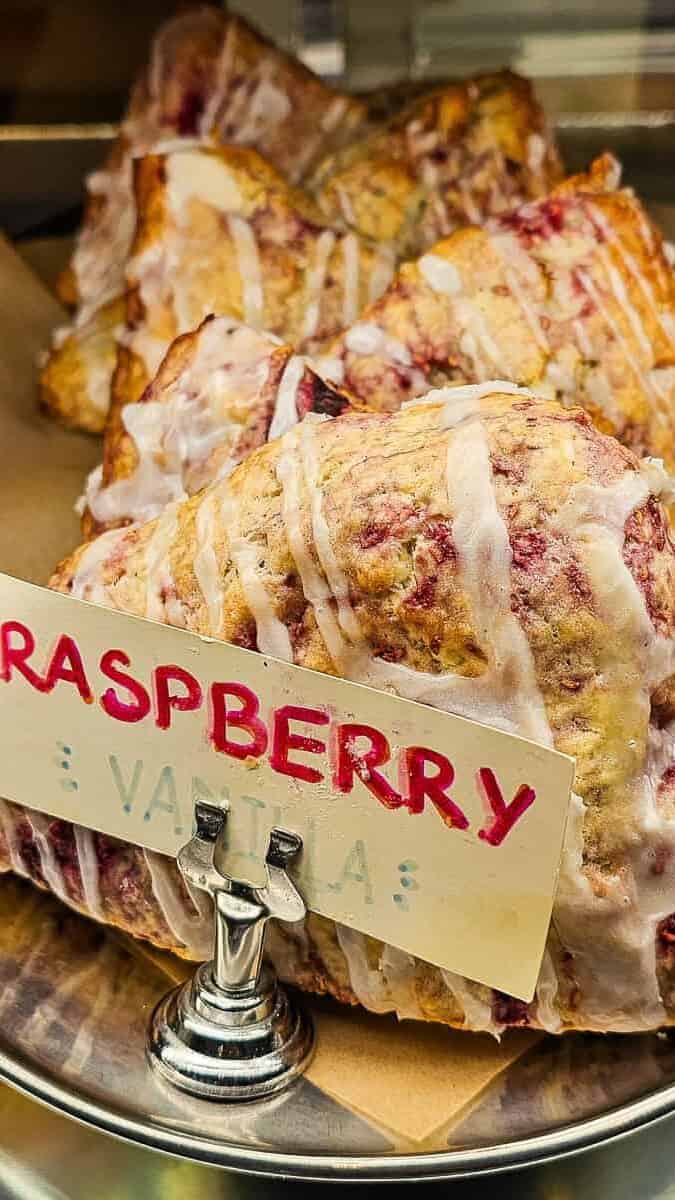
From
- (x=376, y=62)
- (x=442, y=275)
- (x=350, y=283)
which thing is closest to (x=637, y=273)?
(x=442, y=275)

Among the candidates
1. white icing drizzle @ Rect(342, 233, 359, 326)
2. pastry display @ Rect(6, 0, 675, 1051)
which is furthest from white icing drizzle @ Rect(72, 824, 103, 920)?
white icing drizzle @ Rect(342, 233, 359, 326)

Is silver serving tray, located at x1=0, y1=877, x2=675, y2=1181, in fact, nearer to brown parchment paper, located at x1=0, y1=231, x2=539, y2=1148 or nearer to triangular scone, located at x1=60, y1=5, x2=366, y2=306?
brown parchment paper, located at x1=0, y1=231, x2=539, y2=1148

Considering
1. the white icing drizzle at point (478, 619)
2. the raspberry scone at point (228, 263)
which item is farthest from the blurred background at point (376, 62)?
the white icing drizzle at point (478, 619)

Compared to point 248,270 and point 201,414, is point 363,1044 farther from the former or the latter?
point 248,270

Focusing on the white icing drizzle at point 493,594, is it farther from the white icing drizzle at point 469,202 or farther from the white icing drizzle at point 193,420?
the white icing drizzle at point 469,202

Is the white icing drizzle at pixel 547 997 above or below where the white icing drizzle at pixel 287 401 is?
below

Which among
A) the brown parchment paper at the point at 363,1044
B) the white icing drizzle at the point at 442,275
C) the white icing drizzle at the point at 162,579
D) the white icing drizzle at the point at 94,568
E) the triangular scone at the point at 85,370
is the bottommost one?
the brown parchment paper at the point at 363,1044

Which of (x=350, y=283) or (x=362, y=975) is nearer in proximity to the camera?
(x=362, y=975)
